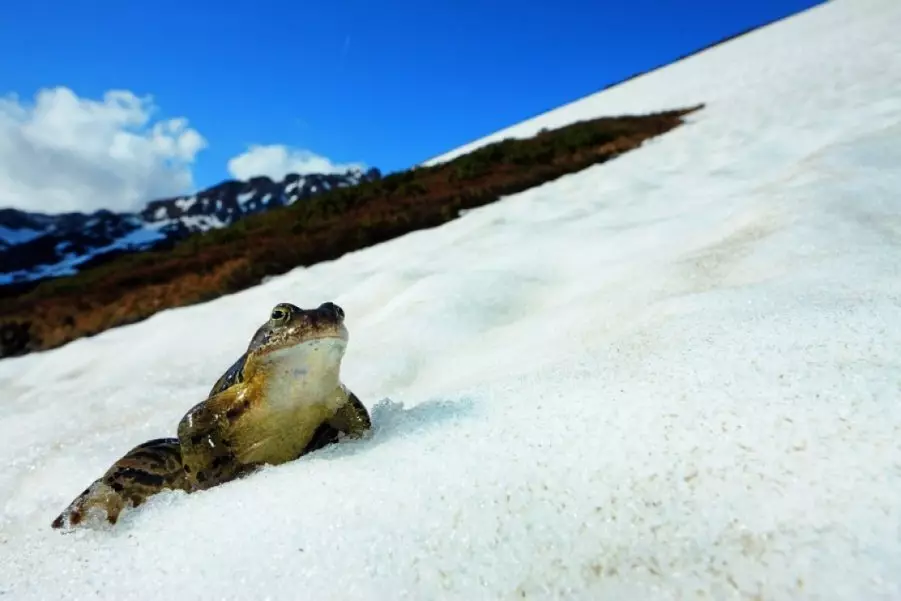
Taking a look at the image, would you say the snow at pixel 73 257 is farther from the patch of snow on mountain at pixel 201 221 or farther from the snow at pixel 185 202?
the snow at pixel 185 202

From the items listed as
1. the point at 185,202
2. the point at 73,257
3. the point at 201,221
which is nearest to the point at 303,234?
the point at 73,257

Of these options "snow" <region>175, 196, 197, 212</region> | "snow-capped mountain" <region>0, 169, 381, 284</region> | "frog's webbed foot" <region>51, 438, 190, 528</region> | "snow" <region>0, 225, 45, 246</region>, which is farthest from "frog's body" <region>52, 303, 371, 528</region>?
"snow" <region>175, 196, 197, 212</region>

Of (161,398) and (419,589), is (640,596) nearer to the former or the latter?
(419,589)

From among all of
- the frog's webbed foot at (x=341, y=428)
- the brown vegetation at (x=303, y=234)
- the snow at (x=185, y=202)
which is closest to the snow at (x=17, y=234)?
the snow at (x=185, y=202)

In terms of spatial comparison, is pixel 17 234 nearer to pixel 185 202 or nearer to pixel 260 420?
pixel 185 202

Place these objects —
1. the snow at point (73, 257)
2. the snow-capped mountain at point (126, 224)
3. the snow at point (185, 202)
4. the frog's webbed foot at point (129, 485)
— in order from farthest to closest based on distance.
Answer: the snow at point (185, 202)
the snow-capped mountain at point (126, 224)
the snow at point (73, 257)
the frog's webbed foot at point (129, 485)

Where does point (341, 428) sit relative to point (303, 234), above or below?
below

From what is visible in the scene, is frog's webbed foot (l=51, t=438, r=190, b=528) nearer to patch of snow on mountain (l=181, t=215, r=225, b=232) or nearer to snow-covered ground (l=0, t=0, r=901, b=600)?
snow-covered ground (l=0, t=0, r=901, b=600)

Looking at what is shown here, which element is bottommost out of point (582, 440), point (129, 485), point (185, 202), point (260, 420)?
point (582, 440)
